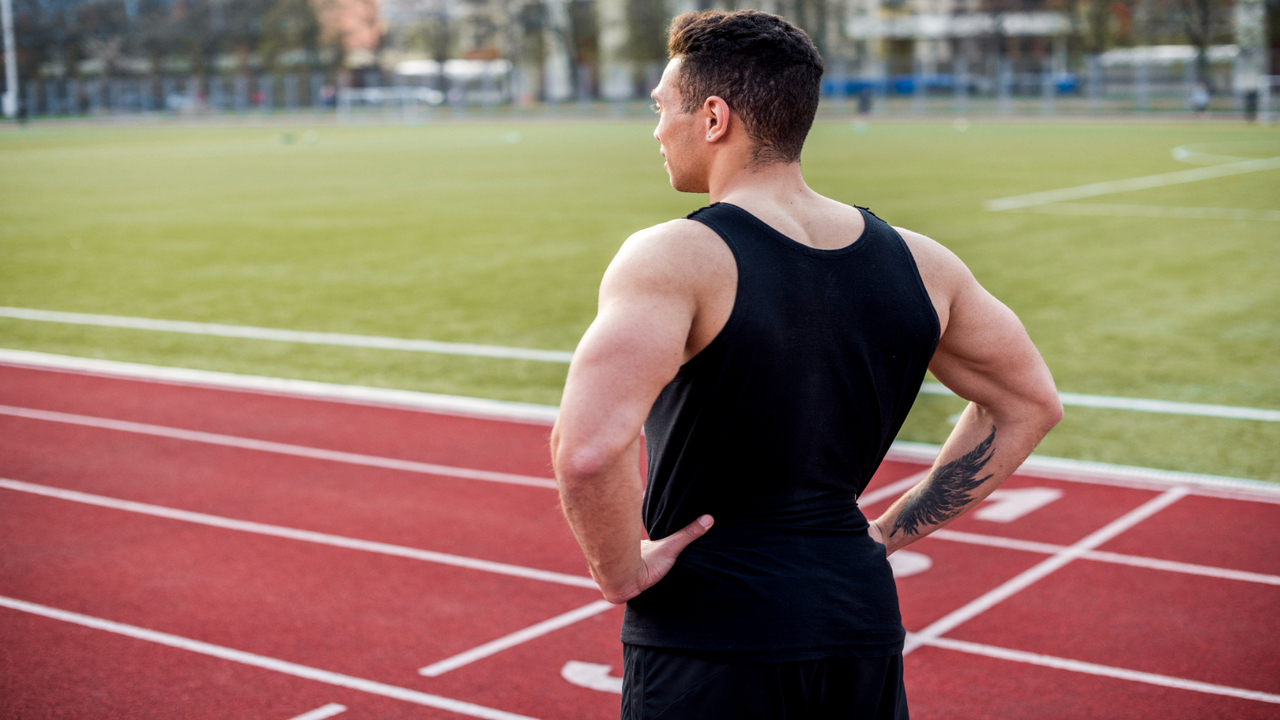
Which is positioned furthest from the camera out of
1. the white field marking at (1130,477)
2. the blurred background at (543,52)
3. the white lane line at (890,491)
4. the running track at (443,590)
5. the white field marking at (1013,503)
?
the blurred background at (543,52)

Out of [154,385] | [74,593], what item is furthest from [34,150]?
[74,593]

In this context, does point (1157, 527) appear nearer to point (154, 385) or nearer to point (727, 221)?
point (727, 221)

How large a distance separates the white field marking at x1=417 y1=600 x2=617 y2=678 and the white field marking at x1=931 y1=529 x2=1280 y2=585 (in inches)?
74.6

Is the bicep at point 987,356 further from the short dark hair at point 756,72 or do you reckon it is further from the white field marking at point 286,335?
the white field marking at point 286,335

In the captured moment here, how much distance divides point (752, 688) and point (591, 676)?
2.62 metres

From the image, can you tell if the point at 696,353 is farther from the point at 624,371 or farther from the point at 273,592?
the point at 273,592

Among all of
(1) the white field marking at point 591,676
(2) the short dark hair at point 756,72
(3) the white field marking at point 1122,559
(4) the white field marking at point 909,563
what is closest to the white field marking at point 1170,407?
(3) the white field marking at point 1122,559

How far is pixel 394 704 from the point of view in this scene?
4.42m

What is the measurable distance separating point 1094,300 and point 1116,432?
518 cm

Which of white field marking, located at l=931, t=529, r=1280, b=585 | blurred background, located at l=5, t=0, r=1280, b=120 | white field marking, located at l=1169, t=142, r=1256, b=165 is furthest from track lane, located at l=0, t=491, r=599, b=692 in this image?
blurred background, located at l=5, t=0, r=1280, b=120

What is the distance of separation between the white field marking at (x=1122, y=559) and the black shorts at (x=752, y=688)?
3900 millimetres

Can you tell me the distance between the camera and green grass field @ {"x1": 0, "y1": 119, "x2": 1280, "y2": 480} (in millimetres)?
9594

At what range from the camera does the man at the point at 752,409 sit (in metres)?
2.01

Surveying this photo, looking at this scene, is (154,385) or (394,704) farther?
(154,385)
